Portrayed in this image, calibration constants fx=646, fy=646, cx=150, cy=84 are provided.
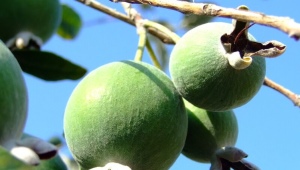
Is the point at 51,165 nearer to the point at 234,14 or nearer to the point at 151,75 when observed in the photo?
the point at 151,75

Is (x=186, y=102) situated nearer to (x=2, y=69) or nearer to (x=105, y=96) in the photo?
(x=105, y=96)

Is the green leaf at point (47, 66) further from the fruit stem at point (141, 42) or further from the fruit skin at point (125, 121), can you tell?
the fruit skin at point (125, 121)

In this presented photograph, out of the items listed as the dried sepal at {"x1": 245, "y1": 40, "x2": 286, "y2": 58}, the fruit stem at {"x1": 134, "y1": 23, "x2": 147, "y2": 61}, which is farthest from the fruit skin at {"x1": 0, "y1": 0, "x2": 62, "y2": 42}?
the dried sepal at {"x1": 245, "y1": 40, "x2": 286, "y2": 58}

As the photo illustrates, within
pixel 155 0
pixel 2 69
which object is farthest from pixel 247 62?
pixel 2 69

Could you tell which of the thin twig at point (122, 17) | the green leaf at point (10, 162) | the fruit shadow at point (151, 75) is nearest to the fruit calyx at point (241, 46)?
the fruit shadow at point (151, 75)

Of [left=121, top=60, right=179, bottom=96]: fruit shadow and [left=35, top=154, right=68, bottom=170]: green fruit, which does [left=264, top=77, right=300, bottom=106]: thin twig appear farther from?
[left=35, top=154, right=68, bottom=170]: green fruit
